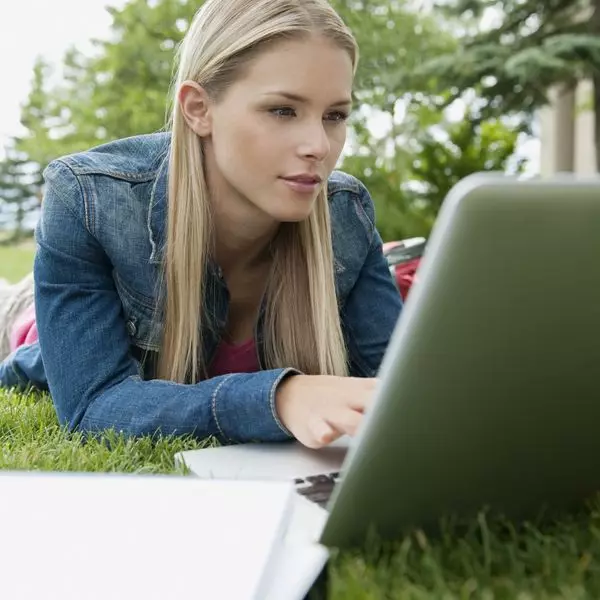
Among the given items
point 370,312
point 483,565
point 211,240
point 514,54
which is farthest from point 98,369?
point 514,54

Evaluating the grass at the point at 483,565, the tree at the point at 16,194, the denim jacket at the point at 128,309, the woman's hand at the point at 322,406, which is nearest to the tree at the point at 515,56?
the denim jacket at the point at 128,309

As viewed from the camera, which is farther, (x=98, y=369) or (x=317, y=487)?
(x=98, y=369)

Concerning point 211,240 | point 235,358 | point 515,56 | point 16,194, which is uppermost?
point 515,56

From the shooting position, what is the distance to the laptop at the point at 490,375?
0.49 metres

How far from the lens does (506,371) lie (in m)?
0.58

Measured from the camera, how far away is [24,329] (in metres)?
2.25

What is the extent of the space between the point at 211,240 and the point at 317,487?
2.34 ft

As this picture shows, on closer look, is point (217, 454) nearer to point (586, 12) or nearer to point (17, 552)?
point (17, 552)

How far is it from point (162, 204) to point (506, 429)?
970 mm

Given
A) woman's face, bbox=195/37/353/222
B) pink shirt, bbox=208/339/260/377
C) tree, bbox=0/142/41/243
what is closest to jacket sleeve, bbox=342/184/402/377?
pink shirt, bbox=208/339/260/377

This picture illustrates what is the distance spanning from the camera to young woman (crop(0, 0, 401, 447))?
1.20 meters

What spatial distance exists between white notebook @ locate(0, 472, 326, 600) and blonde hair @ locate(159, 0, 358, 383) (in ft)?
2.32

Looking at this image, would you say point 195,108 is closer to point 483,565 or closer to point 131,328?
point 131,328

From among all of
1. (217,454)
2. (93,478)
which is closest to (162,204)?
(217,454)
